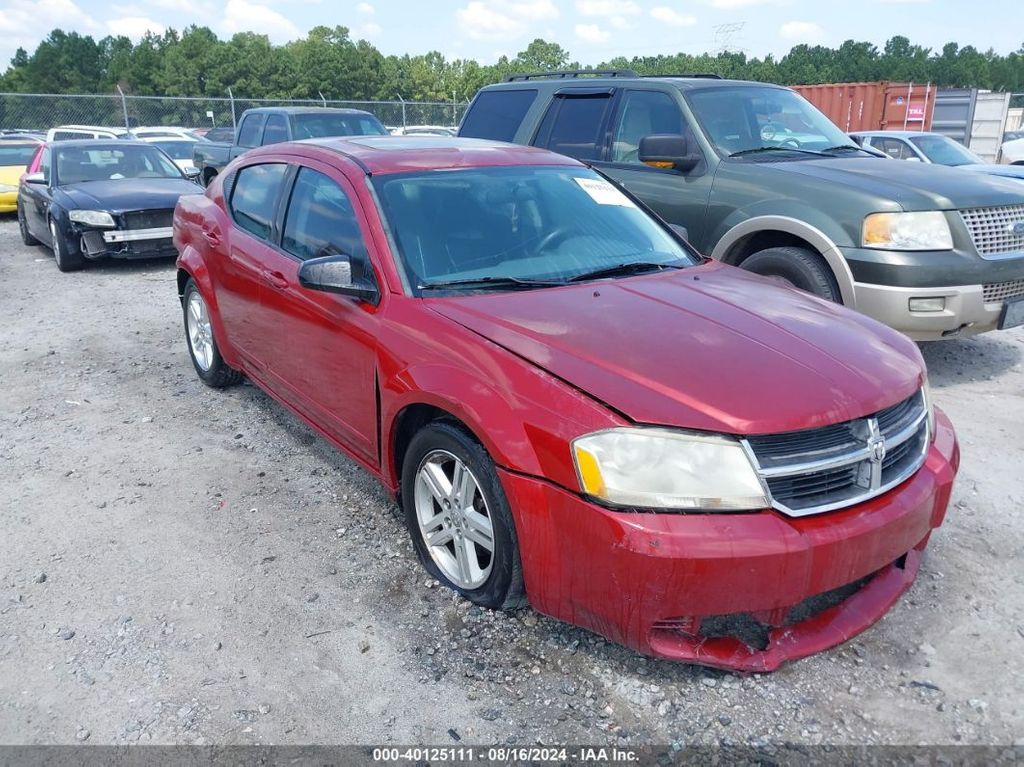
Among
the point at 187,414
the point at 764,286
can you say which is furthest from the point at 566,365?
the point at 187,414

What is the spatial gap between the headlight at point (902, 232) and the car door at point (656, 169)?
117cm

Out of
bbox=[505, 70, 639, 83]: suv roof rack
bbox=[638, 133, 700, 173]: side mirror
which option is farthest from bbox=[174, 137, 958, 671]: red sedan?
bbox=[505, 70, 639, 83]: suv roof rack

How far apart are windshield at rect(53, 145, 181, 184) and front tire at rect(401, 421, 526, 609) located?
915 cm

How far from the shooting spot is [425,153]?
387cm

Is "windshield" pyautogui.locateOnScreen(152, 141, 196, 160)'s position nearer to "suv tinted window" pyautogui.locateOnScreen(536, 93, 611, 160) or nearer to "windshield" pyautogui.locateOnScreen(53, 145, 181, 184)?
"windshield" pyautogui.locateOnScreen(53, 145, 181, 184)

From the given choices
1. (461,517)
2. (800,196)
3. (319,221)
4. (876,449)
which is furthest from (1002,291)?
(319,221)

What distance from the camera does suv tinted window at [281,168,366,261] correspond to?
3.56 m

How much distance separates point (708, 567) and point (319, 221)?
8.19 feet

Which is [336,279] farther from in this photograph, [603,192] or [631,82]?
[631,82]

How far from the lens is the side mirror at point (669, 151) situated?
18.7ft

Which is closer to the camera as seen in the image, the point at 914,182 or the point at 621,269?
the point at 621,269

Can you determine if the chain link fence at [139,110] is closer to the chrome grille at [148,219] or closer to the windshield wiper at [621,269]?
the chrome grille at [148,219]

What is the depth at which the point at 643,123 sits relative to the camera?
630 centimetres

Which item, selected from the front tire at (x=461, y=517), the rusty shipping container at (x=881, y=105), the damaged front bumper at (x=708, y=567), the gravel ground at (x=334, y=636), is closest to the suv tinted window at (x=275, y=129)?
the gravel ground at (x=334, y=636)
